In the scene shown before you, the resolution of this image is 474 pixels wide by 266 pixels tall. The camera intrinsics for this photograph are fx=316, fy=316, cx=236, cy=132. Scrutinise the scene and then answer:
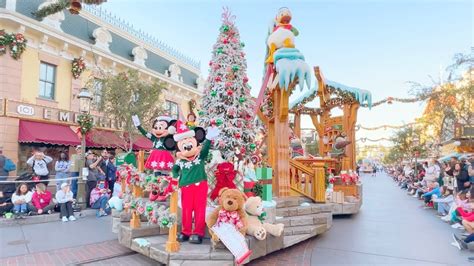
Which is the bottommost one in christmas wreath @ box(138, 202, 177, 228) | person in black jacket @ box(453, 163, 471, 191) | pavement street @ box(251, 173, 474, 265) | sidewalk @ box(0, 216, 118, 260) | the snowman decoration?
pavement street @ box(251, 173, 474, 265)

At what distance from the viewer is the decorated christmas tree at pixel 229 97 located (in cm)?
601

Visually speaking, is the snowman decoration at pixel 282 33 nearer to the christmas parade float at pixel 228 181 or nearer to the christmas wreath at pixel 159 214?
the christmas parade float at pixel 228 181

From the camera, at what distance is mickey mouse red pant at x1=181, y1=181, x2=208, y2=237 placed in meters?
4.78

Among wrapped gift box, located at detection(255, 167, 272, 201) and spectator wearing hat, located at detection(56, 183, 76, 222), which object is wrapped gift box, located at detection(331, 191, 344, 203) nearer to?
wrapped gift box, located at detection(255, 167, 272, 201)

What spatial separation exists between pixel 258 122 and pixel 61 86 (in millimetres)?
11174

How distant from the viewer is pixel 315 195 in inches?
315

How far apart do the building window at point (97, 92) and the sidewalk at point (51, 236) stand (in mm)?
8599

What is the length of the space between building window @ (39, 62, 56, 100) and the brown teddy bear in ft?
43.7

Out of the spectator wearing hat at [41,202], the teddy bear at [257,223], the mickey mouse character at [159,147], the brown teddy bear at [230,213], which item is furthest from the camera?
the spectator wearing hat at [41,202]

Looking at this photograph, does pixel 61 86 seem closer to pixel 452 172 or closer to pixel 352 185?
pixel 352 185

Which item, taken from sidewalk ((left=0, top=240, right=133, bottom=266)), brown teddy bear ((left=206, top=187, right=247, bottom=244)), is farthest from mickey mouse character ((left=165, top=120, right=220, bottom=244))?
sidewalk ((left=0, top=240, right=133, bottom=266))

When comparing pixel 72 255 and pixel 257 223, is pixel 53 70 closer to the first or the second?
pixel 72 255

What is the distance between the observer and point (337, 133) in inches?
520

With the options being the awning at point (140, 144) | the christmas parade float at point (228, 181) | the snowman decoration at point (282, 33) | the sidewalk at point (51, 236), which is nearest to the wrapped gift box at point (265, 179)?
the christmas parade float at point (228, 181)
